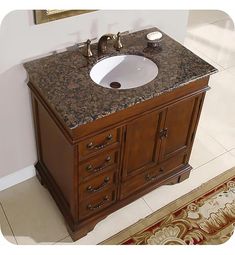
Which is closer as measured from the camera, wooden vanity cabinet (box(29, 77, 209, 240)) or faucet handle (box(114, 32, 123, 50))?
wooden vanity cabinet (box(29, 77, 209, 240))

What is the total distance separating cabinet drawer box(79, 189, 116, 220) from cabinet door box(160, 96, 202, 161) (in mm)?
347

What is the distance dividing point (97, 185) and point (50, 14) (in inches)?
32.7

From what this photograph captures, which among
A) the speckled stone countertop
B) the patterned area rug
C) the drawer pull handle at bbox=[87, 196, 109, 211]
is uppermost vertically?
the speckled stone countertop

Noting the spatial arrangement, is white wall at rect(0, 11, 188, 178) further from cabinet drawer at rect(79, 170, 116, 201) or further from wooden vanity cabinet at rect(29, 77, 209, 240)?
cabinet drawer at rect(79, 170, 116, 201)

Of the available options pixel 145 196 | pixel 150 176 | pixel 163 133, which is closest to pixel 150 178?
pixel 150 176

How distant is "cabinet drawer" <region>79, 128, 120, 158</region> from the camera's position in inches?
64.6

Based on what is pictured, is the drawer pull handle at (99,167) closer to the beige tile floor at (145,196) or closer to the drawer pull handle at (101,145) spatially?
the drawer pull handle at (101,145)

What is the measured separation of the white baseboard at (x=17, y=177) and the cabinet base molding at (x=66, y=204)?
5cm

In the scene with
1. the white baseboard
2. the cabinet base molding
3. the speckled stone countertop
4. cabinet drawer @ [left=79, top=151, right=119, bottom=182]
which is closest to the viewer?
the speckled stone countertop

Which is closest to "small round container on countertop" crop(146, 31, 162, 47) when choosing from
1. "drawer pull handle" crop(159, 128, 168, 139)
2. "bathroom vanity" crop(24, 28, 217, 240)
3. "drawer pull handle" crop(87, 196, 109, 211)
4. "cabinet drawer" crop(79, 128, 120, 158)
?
"bathroom vanity" crop(24, 28, 217, 240)

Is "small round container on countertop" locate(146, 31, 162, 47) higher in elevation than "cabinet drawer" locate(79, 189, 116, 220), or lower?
higher
